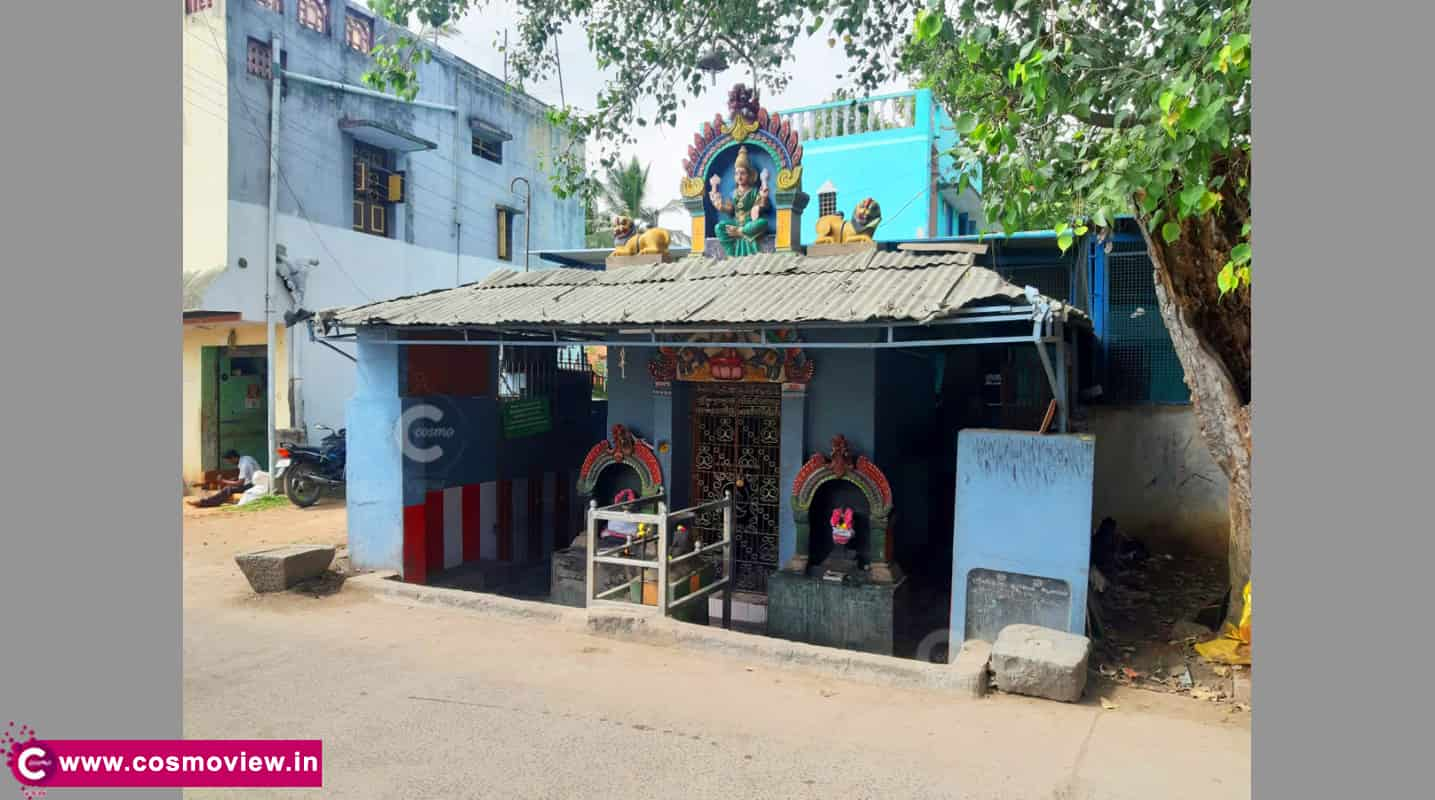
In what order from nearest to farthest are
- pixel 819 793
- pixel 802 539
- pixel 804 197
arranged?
pixel 819 793, pixel 802 539, pixel 804 197

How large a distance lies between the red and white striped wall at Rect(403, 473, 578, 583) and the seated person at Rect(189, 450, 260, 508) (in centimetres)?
663

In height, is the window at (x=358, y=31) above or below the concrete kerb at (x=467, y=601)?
above

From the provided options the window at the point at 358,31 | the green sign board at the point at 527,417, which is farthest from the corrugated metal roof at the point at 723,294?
the window at the point at 358,31

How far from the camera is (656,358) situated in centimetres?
995

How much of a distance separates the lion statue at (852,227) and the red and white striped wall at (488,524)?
503 centimetres

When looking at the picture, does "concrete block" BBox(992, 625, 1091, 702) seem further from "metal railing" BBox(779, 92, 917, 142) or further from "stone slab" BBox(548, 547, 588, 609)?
"metal railing" BBox(779, 92, 917, 142)

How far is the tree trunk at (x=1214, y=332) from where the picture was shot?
279 inches

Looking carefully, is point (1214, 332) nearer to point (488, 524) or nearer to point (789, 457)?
point (789, 457)

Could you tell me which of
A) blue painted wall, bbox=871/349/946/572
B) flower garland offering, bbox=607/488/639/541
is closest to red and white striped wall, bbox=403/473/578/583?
flower garland offering, bbox=607/488/639/541

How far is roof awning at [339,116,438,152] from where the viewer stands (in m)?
17.1

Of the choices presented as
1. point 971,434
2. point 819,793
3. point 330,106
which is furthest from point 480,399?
point 330,106

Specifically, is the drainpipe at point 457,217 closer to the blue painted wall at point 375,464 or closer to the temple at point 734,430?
the temple at point 734,430

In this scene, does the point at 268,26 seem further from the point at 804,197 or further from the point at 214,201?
the point at 804,197

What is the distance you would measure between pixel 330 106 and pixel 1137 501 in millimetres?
15282
